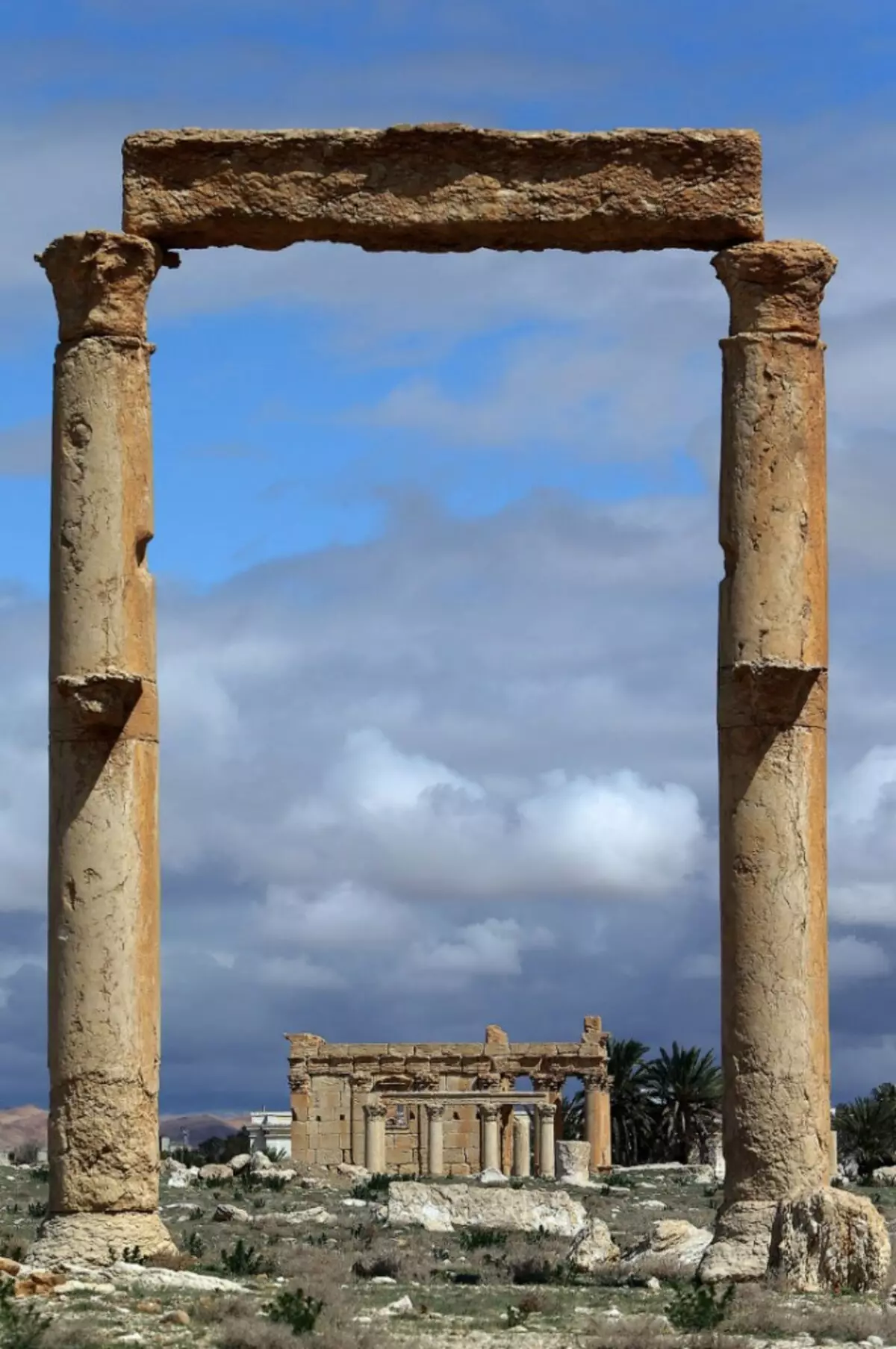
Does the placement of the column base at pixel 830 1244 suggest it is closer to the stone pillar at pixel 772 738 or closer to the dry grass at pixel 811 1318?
the dry grass at pixel 811 1318

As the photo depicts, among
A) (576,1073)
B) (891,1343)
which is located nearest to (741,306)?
(891,1343)

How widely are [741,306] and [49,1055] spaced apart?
8.24 meters

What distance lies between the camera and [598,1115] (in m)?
58.8

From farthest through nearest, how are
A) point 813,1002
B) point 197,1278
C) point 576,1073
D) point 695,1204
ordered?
point 576,1073
point 695,1204
point 813,1002
point 197,1278

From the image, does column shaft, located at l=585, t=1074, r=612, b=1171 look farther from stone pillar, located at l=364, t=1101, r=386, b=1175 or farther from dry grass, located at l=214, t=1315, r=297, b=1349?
dry grass, located at l=214, t=1315, r=297, b=1349

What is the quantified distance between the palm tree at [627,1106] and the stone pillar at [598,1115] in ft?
15.1

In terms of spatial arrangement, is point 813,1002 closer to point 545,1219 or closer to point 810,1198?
point 810,1198

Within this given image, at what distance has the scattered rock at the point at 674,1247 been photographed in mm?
20969

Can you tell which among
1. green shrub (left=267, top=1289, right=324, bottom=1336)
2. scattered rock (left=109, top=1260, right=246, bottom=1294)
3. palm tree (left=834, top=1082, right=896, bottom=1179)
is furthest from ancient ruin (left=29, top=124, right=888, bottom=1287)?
palm tree (left=834, top=1082, right=896, bottom=1179)

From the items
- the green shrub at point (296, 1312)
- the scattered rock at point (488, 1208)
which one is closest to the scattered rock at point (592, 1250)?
the green shrub at point (296, 1312)

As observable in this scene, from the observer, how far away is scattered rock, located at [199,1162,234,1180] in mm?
37281

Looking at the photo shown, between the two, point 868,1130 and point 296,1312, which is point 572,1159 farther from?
point 296,1312

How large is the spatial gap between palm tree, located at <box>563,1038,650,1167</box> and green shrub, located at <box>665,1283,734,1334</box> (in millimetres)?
46916

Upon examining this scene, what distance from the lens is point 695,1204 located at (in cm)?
3634
